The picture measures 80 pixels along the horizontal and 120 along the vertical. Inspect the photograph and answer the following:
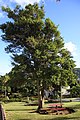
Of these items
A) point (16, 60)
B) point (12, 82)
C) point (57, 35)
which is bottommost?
point (12, 82)

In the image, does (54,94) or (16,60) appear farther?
(54,94)

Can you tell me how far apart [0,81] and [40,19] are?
50.7 meters

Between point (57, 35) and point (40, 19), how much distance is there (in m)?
3.05

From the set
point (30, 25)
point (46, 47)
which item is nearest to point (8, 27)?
point (30, 25)

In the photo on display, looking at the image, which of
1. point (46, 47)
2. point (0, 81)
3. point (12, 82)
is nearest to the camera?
point (46, 47)

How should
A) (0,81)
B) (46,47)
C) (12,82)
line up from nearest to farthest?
(46,47) < (12,82) < (0,81)

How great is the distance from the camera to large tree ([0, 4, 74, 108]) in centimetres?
3509

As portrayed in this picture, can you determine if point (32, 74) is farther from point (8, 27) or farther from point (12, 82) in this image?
point (8, 27)

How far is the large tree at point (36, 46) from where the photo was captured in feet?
115

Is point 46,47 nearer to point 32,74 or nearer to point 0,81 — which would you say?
point 32,74

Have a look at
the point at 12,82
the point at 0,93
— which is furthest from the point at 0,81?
the point at 12,82

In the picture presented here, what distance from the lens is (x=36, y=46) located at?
35406 millimetres

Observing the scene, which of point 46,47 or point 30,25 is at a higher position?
point 30,25

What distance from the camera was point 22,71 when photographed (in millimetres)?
36250
